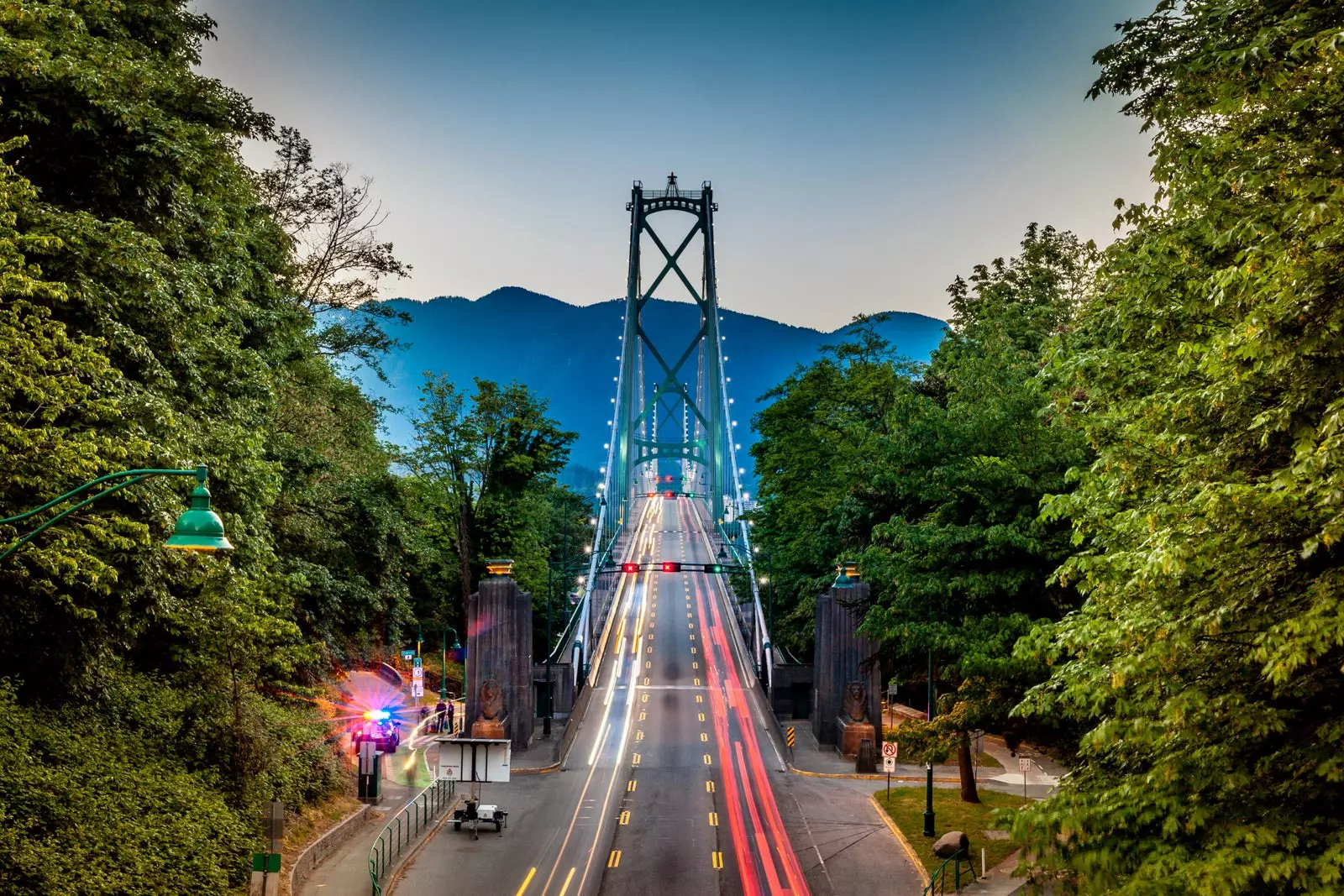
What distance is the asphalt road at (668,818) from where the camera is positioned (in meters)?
23.8

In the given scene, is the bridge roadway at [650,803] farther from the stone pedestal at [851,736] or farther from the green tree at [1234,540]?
the green tree at [1234,540]

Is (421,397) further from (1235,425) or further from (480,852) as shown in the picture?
(1235,425)

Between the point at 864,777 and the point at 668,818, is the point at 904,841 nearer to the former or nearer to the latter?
the point at 668,818

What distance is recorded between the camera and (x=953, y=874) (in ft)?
74.1

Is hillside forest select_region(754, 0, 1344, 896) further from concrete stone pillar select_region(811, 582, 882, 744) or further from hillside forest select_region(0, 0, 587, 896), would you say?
concrete stone pillar select_region(811, 582, 882, 744)

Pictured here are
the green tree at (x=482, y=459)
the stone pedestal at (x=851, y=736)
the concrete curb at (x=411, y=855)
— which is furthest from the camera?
the green tree at (x=482, y=459)

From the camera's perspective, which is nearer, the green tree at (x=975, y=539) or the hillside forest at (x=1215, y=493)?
the hillside forest at (x=1215, y=493)

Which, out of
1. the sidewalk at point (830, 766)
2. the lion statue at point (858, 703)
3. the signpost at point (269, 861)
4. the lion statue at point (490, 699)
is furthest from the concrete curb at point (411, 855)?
the lion statue at point (858, 703)

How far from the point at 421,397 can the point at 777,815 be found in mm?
30833

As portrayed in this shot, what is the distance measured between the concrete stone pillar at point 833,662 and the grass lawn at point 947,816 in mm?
7051

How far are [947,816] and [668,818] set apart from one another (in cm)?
847

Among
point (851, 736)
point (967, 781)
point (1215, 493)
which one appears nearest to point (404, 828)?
point (967, 781)

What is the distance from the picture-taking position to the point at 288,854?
827 inches

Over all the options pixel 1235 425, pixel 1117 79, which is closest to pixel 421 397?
pixel 1117 79
